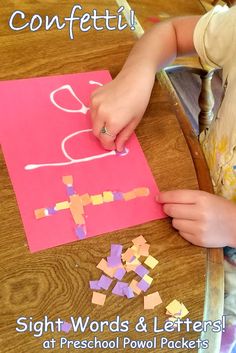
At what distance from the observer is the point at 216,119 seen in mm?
760

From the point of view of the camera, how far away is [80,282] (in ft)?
1.65

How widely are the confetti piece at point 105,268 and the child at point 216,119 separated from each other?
0.11 metres

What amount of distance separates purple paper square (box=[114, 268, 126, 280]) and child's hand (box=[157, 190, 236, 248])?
10 centimetres

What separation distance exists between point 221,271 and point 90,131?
0.28 meters

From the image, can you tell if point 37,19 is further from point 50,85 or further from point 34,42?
point 50,85

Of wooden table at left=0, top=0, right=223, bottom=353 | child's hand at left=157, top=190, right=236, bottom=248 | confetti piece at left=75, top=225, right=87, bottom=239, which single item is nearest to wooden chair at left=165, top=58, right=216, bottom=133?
wooden table at left=0, top=0, right=223, bottom=353

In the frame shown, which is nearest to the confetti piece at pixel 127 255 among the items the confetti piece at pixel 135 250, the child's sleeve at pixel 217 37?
the confetti piece at pixel 135 250

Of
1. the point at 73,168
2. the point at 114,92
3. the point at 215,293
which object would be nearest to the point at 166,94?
the point at 114,92

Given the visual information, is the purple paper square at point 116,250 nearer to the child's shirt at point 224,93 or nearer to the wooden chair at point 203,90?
the child's shirt at point 224,93

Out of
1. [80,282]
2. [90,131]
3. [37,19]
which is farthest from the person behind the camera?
[37,19]

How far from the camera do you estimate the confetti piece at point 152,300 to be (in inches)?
19.7

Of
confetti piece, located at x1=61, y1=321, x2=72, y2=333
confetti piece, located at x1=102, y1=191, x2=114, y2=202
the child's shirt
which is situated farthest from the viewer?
the child's shirt

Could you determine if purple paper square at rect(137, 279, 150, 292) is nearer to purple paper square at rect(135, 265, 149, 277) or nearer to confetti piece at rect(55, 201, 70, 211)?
purple paper square at rect(135, 265, 149, 277)

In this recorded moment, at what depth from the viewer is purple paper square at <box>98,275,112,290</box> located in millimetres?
504
